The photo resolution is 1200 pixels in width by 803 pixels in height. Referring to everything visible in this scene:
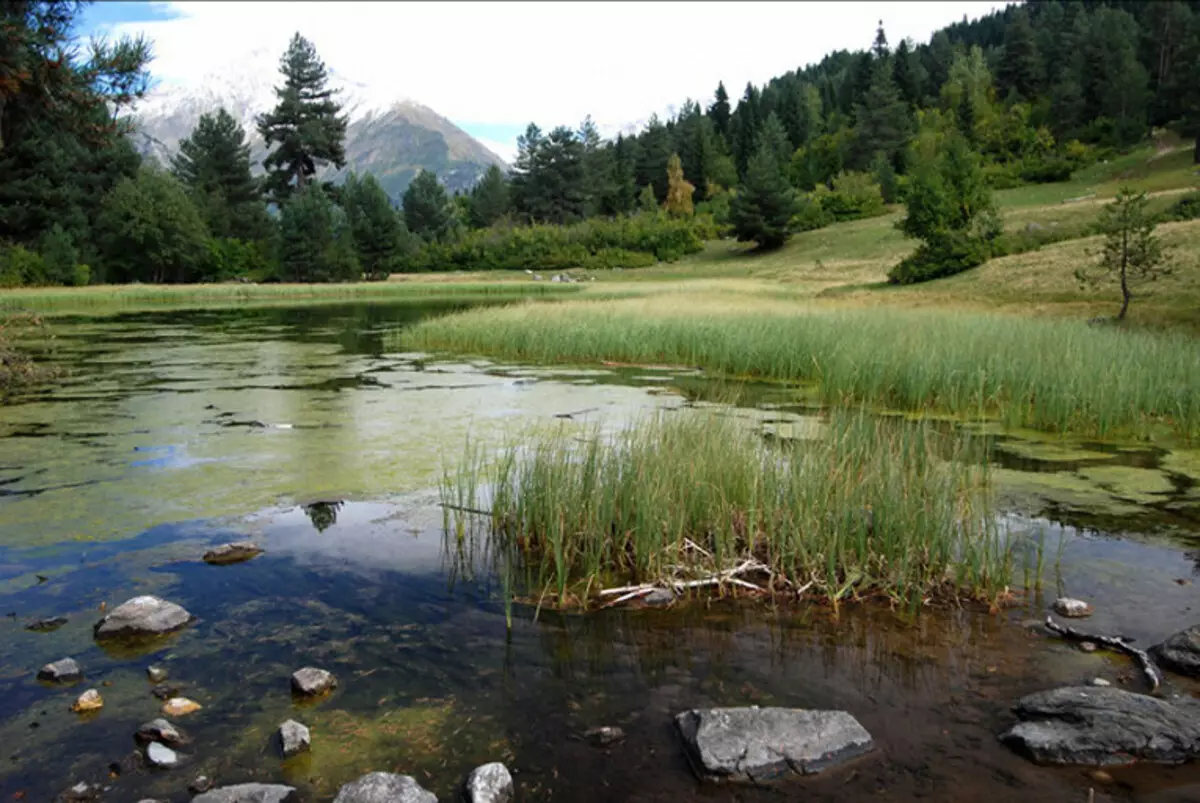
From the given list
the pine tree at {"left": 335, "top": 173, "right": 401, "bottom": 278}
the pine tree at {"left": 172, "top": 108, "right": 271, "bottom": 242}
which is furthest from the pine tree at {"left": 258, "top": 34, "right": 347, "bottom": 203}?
the pine tree at {"left": 335, "top": 173, "right": 401, "bottom": 278}

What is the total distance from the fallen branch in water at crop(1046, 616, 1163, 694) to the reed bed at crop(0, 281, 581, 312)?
3102 centimetres

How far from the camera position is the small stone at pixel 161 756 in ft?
10.3

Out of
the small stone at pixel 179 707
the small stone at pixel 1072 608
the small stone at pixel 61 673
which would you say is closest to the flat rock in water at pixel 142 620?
the small stone at pixel 61 673

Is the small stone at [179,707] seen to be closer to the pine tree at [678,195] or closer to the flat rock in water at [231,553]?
the flat rock in water at [231,553]

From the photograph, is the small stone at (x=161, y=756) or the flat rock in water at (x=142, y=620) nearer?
the small stone at (x=161, y=756)

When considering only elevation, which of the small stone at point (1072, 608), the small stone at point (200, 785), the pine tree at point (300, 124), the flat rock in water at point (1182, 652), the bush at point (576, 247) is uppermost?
the pine tree at point (300, 124)

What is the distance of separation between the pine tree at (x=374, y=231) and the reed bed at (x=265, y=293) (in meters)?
9.01

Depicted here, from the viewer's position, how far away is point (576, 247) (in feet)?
176

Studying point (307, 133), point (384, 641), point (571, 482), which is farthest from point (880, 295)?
point (307, 133)

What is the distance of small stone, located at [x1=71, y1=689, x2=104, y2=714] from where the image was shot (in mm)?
3506

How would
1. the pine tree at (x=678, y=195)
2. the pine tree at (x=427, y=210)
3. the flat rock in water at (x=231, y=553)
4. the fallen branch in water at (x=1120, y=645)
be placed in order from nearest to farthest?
the fallen branch in water at (x=1120, y=645) → the flat rock in water at (x=231, y=553) → the pine tree at (x=678, y=195) → the pine tree at (x=427, y=210)

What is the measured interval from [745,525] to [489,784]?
9.12 ft

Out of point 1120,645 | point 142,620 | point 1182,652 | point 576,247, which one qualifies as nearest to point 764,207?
point 576,247

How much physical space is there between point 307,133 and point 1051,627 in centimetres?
6251
